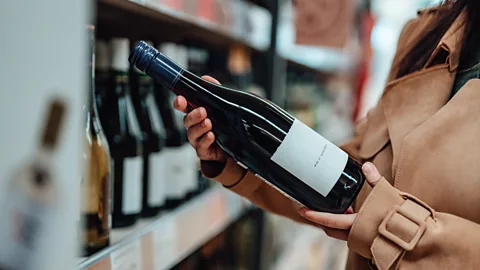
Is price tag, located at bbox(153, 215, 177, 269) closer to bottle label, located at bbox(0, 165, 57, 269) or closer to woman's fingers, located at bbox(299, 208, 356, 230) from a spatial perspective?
woman's fingers, located at bbox(299, 208, 356, 230)

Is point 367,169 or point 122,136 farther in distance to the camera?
point 122,136

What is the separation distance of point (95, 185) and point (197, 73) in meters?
0.55

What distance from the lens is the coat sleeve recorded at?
680mm

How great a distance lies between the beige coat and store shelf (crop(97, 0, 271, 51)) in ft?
1.13

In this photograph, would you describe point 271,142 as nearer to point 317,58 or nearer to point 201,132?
point 201,132

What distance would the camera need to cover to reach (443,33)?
87 centimetres

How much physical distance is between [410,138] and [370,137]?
0.38 feet

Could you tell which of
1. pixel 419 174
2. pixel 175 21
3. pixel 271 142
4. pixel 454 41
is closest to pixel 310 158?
pixel 271 142

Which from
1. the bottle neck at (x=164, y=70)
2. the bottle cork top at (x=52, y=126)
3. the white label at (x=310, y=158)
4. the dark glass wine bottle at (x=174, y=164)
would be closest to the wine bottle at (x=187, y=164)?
the dark glass wine bottle at (x=174, y=164)

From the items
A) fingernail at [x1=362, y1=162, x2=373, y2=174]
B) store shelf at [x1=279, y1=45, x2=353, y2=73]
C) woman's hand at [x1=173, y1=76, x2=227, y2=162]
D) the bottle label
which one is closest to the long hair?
fingernail at [x1=362, y1=162, x2=373, y2=174]

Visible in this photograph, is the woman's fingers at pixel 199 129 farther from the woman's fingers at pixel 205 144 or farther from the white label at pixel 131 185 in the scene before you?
the white label at pixel 131 185

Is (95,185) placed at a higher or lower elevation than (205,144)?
lower

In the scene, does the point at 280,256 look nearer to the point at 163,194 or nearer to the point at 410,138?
the point at 163,194

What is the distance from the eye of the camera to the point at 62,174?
0.42m
